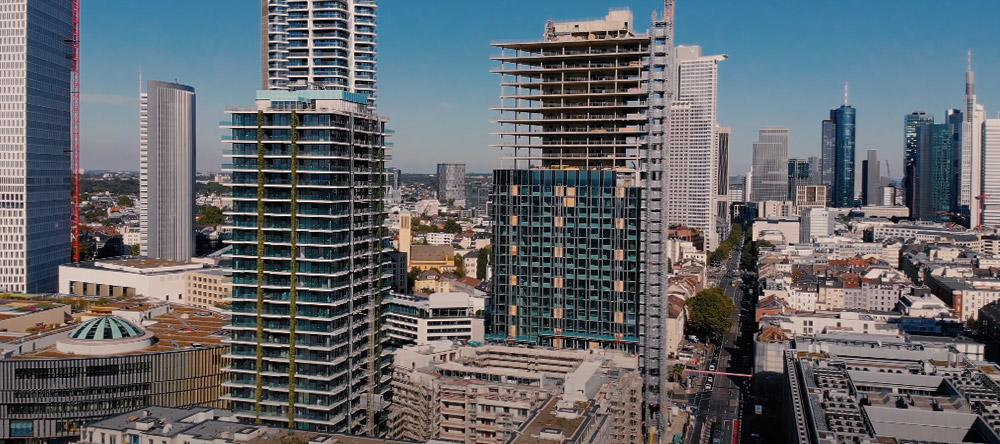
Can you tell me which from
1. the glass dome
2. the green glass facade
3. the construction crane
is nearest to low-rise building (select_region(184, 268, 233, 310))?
the construction crane

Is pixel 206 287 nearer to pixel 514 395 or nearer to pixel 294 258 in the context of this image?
pixel 294 258

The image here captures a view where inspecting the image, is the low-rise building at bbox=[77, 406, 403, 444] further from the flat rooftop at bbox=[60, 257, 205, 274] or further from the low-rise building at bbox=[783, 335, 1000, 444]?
the flat rooftop at bbox=[60, 257, 205, 274]

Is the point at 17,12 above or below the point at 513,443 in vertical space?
above

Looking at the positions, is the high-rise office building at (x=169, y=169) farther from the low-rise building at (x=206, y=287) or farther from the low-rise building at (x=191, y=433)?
the low-rise building at (x=191, y=433)

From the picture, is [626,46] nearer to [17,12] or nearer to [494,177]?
[494,177]

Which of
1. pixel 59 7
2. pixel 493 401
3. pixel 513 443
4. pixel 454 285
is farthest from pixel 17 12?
pixel 513 443
